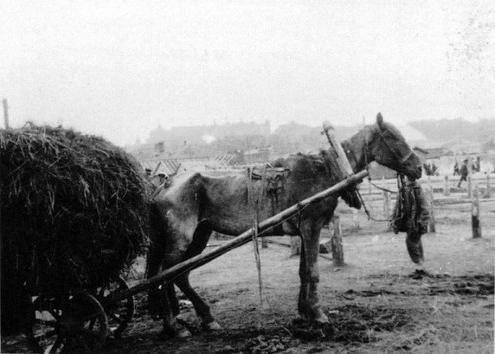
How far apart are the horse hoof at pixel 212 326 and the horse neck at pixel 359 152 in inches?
106

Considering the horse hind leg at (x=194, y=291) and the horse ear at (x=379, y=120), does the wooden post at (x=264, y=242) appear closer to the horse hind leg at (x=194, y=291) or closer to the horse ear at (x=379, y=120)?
the horse hind leg at (x=194, y=291)

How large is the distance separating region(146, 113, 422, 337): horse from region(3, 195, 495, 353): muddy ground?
42 centimetres

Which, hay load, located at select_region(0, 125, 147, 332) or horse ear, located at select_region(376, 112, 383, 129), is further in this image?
horse ear, located at select_region(376, 112, 383, 129)

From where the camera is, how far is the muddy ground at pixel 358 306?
16.6ft

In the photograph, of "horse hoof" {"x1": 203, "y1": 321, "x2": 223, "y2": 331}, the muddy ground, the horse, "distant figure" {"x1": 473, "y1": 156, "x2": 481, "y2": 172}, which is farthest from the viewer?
"distant figure" {"x1": 473, "y1": 156, "x2": 481, "y2": 172}

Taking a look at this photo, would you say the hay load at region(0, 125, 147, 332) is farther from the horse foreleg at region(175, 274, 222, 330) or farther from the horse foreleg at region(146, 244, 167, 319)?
the horse foreleg at region(175, 274, 222, 330)

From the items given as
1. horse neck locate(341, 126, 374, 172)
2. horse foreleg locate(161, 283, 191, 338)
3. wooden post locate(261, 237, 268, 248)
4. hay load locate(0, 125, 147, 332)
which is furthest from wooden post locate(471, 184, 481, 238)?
hay load locate(0, 125, 147, 332)

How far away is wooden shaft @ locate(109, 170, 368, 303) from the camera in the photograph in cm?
537

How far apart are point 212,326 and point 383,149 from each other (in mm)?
3162

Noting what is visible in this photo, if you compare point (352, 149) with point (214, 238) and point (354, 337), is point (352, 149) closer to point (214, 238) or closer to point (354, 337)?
point (354, 337)

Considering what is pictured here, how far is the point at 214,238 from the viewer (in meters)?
16.5

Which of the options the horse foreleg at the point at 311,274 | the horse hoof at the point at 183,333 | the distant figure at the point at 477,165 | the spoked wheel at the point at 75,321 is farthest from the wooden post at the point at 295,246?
the distant figure at the point at 477,165

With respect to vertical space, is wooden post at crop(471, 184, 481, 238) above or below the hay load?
below

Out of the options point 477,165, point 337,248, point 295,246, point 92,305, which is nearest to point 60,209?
point 92,305
